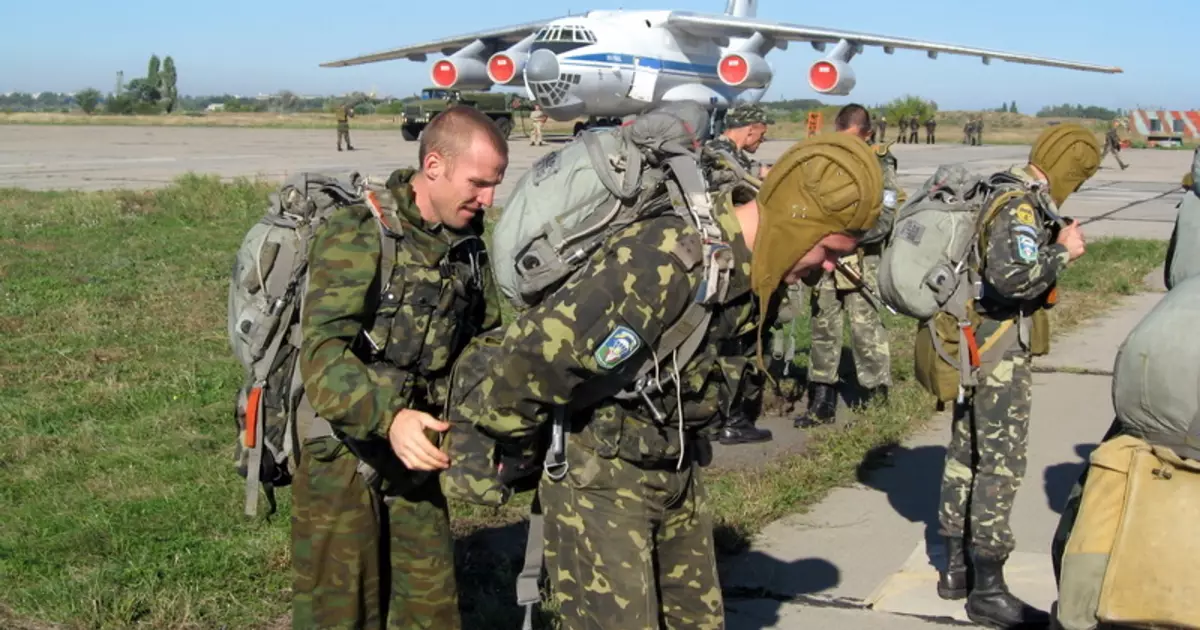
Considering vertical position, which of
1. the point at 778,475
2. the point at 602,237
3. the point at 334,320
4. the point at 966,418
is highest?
the point at 602,237

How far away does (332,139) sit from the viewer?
148ft

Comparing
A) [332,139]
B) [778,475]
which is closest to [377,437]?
[778,475]

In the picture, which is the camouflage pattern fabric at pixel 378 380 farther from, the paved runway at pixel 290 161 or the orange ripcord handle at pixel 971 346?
the paved runway at pixel 290 161

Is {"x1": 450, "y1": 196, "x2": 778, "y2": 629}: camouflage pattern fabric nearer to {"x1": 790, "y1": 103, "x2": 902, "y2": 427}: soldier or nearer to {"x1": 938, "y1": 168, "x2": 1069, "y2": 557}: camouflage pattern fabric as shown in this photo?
{"x1": 938, "y1": 168, "x2": 1069, "y2": 557}: camouflage pattern fabric

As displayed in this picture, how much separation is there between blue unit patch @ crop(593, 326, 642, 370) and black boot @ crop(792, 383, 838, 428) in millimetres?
5010

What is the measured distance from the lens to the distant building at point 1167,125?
50.4 m

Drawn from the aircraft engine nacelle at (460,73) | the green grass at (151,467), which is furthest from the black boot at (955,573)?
the aircraft engine nacelle at (460,73)

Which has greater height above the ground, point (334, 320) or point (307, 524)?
point (334, 320)

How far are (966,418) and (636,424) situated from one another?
7.61ft

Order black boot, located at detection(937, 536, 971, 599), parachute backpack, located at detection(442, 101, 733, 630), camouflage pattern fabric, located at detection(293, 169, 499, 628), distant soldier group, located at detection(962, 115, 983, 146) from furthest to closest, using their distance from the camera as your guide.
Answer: distant soldier group, located at detection(962, 115, 983, 146) → black boot, located at detection(937, 536, 971, 599) → camouflage pattern fabric, located at detection(293, 169, 499, 628) → parachute backpack, located at detection(442, 101, 733, 630)

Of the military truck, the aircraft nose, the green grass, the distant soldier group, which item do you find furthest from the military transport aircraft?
the distant soldier group

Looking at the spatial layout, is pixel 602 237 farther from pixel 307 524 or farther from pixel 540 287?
pixel 307 524

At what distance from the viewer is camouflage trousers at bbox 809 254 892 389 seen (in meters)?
7.62

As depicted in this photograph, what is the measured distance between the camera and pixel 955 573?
16.4ft
